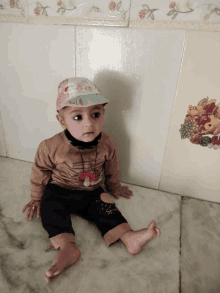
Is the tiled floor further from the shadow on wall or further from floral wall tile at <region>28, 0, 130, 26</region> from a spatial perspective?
floral wall tile at <region>28, 0, 130, 26</region>

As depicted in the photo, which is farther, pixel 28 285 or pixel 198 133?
pixel 198 133

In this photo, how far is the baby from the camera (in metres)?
0.65

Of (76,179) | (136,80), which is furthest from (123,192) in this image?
(136,80)

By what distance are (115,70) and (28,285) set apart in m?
0.74

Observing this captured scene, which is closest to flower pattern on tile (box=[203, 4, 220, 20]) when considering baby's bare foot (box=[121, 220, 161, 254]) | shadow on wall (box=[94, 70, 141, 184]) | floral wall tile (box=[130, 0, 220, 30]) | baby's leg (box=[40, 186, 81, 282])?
floral wall tile (box=[130, 0, 220, 30])

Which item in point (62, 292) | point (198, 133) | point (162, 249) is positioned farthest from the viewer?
point (198, 133)

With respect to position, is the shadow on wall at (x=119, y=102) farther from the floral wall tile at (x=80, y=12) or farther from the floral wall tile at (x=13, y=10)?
the floral wall tile at (x=13, y=10)

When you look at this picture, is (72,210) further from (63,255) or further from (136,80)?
(136,80)

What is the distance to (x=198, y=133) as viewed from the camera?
2.68 feet

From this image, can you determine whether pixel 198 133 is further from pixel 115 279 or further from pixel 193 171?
pixel 115 279

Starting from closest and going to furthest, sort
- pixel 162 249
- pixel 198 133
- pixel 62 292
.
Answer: pixel 62 292 < pixel 162 249 < pixel 198 133

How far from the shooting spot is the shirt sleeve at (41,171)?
0.77 metres

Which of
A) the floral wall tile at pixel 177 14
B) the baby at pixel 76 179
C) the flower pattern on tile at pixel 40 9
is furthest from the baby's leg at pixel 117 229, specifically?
the flower pattern on tile at pixel 40 9

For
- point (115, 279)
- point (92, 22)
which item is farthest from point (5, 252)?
point (92, 22)
